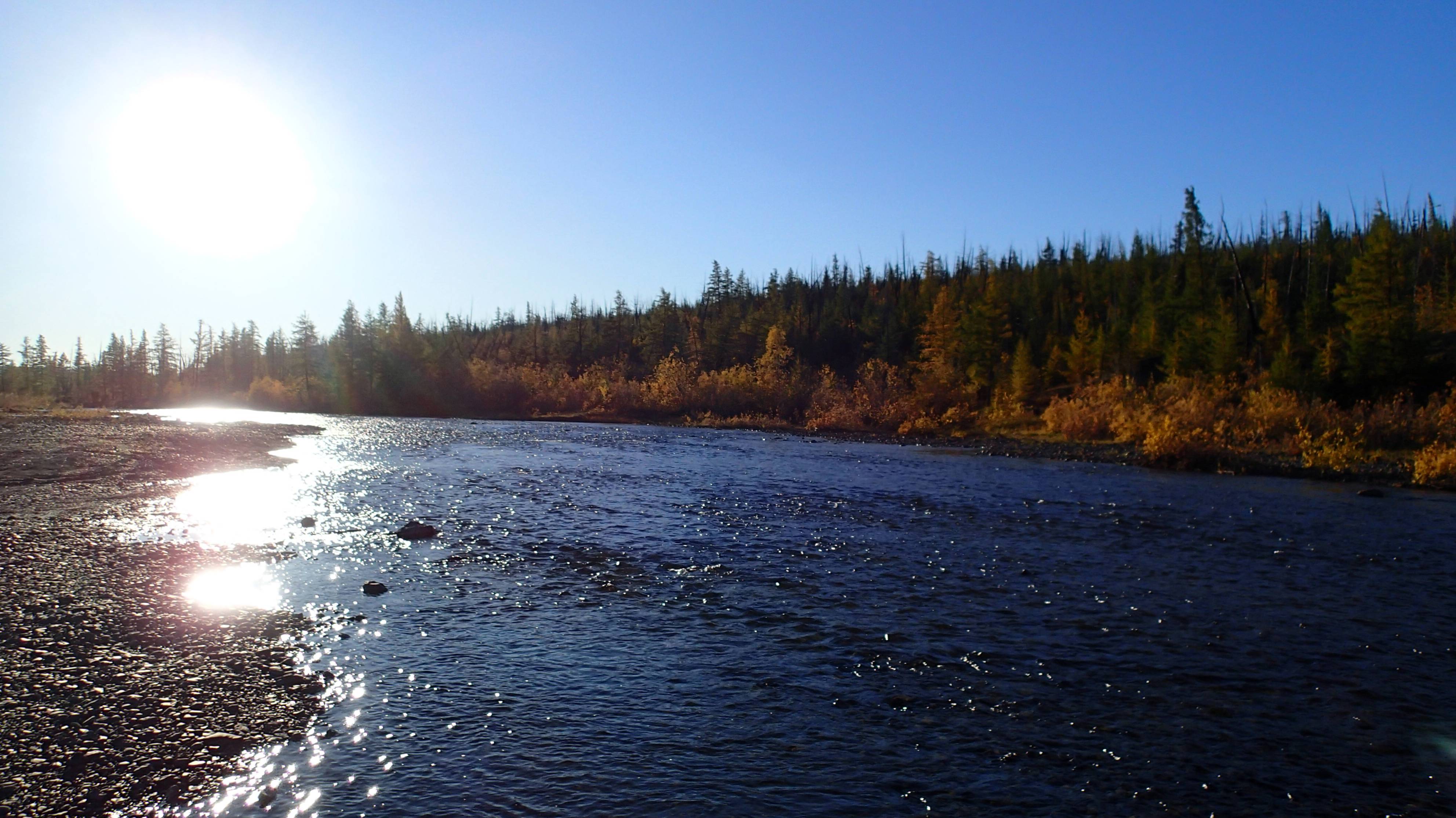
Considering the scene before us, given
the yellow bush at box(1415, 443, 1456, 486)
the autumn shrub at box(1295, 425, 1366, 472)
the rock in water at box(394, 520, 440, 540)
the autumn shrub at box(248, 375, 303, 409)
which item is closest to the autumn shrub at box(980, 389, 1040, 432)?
the autumn shrub at box(1295, 425, 1366, 472)

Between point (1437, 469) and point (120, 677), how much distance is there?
36921mm

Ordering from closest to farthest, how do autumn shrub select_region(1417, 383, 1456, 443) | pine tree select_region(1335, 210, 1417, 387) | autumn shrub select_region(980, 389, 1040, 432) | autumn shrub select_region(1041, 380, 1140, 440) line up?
1. autumn shrub select_region(1417, 383, 1456, 443)
2. autumn shrub select_region(1041, 380, 1140, 440)
3. pine tree select_region(1335, 210, 1417, 387)
4. autumn shrub select_region(980, 389, 1040, 432)

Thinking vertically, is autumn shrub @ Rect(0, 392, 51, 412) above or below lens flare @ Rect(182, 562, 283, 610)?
above

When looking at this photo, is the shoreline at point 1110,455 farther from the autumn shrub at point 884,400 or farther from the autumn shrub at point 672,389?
the autumn shrub at point 672,389

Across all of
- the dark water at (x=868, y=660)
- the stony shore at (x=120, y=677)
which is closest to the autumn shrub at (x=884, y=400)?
the dark water at (x=868, y=660)

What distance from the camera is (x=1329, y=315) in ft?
240

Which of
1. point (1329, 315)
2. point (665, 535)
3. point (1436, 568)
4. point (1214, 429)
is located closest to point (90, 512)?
point (665, 535)

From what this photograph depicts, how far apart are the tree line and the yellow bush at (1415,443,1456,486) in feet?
78.0

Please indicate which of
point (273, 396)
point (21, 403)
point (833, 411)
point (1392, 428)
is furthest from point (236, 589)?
point (273, 396)

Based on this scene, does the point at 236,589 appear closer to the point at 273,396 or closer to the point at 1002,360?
the point at 1002,360

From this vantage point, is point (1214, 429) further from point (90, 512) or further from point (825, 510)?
point (90, 512)

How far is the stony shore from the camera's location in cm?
679

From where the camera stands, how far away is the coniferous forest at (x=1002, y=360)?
4606cm

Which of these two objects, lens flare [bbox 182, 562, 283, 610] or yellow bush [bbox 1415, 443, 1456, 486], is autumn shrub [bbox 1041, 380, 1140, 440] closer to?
yellow bush [bbox 1415, 443, 1456, 486]
